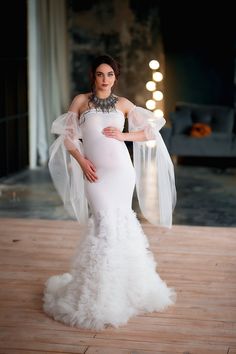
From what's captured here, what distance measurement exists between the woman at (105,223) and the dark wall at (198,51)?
839 centimetres

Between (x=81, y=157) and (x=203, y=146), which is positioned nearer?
(x=81, y=157)

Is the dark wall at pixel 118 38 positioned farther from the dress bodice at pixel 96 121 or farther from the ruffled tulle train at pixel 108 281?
the ruffled tulle train at pixel 108 281

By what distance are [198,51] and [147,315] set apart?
8981 mm

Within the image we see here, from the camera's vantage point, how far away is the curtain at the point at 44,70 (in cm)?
1037

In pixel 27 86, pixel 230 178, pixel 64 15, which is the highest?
pixel 64 15

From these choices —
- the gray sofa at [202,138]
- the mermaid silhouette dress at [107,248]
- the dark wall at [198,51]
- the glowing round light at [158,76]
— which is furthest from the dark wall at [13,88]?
the mermaid silhouette dress at [107,248]

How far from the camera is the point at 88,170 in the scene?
4.16 metres

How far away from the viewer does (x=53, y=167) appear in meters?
4.50

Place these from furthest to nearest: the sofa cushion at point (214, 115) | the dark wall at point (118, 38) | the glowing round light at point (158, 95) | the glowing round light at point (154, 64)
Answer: the glowing round light at point (158, 95) < the glowing round light at point (154, 64) < the dark wall at point (118, 38) < the sofa cushion at point (214, 115)

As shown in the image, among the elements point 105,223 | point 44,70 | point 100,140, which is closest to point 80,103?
point 100,140

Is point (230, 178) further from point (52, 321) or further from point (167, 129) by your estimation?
point (52, 321)

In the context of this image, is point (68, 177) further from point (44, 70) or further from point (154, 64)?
point (154, 64)

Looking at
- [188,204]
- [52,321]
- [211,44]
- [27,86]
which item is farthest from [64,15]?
[52,321]

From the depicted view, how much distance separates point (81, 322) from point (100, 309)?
136mm
